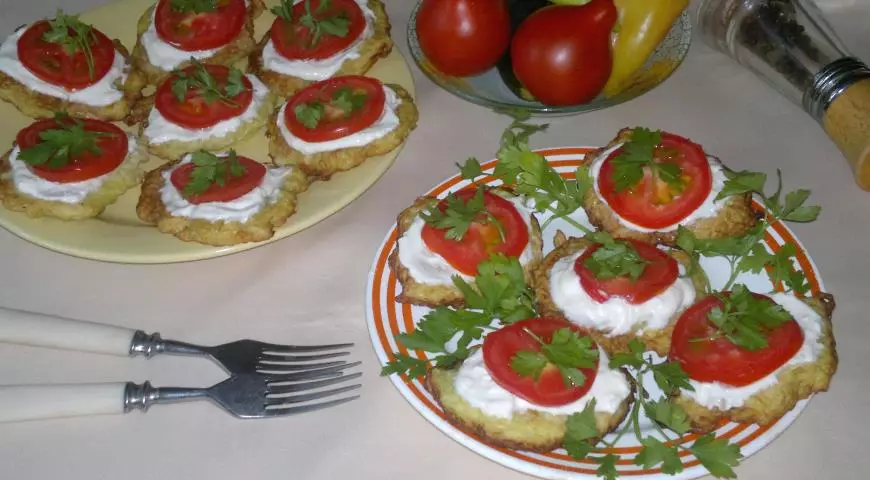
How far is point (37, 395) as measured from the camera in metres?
2.01

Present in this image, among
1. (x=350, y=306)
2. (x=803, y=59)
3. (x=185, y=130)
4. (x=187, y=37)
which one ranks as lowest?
(x=350, y=306)

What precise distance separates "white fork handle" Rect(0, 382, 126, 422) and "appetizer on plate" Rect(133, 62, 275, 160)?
36.8 inches

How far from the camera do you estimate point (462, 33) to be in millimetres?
2824

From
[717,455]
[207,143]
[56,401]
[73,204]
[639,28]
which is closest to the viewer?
[717,455]

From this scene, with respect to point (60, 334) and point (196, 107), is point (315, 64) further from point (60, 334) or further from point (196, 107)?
point (60, 334)

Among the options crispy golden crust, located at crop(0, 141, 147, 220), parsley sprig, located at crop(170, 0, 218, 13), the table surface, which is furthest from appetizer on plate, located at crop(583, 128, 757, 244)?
parsley sprig, located at crop(170, 0, 218, 13)

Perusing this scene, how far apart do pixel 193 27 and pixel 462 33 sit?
1.05 metres

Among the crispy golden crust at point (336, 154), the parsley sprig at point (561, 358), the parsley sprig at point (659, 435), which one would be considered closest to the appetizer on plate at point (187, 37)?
the crispy golden crust at point (336, 154)

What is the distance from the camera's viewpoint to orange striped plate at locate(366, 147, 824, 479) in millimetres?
1828

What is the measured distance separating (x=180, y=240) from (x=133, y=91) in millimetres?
859

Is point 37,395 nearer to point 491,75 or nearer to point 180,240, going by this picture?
point 180,240

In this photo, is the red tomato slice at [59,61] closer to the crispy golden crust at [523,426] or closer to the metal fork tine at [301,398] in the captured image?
the metal fork tine at [301,398]

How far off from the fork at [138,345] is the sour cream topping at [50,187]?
1.46 ft

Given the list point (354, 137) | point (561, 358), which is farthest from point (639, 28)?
point (561, 358)
